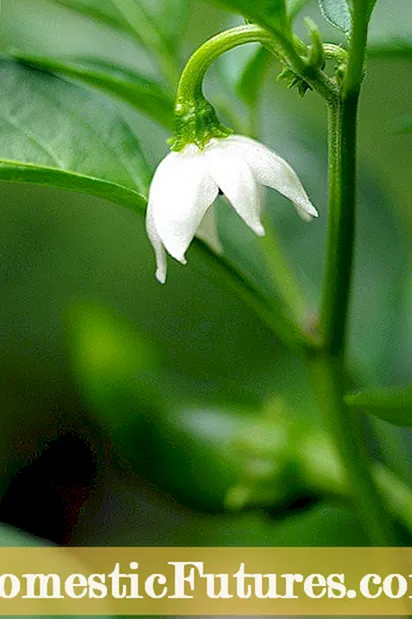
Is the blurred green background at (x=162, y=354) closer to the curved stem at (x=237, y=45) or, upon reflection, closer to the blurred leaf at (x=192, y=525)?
the blurred leaf at (x=192, y=525)

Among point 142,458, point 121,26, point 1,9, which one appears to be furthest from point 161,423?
point 1,9

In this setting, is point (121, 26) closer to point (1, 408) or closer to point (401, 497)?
point (401, 497)

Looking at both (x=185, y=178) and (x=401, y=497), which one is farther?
(x=401, y=497)

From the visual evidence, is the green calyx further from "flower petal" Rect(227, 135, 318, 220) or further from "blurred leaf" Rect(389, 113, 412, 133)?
"blurred leaf" Rect(389, 113, 412, 133)

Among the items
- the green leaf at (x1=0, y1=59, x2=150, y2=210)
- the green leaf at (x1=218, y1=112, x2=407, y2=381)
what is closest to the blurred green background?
the green leaf at (x1=218, y1=112, x2=407, y2=381)

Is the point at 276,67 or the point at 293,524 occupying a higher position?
the point at 276,67

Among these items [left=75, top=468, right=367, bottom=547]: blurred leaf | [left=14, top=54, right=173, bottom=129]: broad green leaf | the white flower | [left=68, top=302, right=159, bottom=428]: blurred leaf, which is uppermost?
Answer: [left=14, top=54, right=173, bottom=129]: broad green leaf

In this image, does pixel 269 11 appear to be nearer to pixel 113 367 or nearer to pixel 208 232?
pixel 208 232
